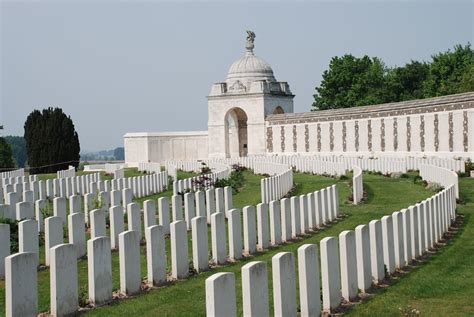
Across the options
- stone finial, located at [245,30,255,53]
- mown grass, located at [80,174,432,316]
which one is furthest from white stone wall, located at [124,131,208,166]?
mown grass, located at [80,174,432,316]

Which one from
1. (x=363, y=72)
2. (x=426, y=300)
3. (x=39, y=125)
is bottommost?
(x=426, y=300)

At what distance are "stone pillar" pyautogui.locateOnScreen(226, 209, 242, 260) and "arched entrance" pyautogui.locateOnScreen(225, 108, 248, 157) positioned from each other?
4956cm

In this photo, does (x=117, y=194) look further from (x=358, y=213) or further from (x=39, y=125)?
(x=39, y=125)

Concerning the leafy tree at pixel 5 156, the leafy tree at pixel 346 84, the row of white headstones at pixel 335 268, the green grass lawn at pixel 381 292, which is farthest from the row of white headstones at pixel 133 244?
the leafy tree at pixel 346 84

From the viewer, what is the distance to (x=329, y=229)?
1480cm

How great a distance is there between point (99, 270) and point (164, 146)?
5111 centimetres

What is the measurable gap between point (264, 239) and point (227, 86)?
157 ft

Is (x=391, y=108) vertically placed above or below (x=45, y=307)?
above

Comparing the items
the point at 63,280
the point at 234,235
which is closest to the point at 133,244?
the point at 63,280

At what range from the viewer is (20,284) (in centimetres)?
730

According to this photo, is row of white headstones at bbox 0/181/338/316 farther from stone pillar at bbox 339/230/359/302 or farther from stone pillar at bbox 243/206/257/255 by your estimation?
stone pillar at bbox 339/230/359/302

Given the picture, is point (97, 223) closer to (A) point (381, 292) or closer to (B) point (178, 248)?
(B) point (178, 248)

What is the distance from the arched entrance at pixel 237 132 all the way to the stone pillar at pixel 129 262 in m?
52.1

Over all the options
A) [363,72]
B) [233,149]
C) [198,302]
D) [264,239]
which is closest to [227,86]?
[233,149]
